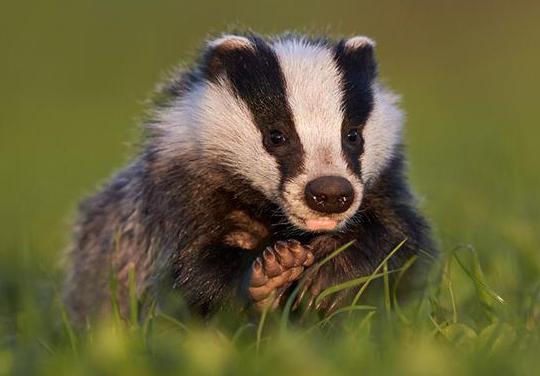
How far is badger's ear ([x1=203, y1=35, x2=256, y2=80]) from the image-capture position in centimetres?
550

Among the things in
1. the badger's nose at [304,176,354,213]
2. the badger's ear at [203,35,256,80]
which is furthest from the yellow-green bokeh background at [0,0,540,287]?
the badger's nose at [304,176,354,213]

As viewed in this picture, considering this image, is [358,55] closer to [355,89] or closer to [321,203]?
[355,89]

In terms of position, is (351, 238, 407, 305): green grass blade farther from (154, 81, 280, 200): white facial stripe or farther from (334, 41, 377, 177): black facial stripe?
(154, 81, 280, 200): white facial stripe

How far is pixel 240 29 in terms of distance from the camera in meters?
6.27

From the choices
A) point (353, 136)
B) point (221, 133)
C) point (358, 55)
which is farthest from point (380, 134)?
point (221, 133)

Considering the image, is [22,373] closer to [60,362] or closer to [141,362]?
[60,362]

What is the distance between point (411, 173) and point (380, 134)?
4.68m

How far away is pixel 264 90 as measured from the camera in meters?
5.31

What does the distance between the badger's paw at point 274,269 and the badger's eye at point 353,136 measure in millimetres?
601

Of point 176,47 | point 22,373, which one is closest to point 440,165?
point 22,373

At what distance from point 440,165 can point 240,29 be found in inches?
200

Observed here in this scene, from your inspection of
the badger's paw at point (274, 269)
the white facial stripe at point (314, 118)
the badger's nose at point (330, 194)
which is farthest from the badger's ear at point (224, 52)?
the badger's paw at point (274, 269)

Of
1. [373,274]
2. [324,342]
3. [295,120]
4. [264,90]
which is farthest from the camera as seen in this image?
[264,90]

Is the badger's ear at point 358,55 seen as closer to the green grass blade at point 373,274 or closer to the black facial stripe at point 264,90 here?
the black facial stripe at point 264,90
